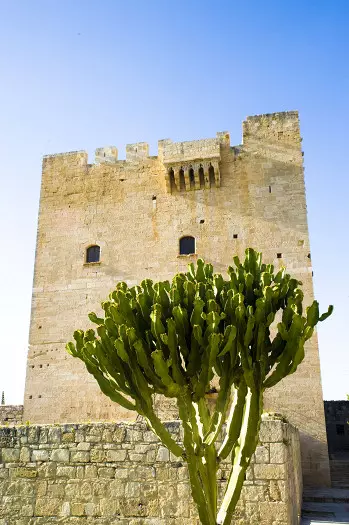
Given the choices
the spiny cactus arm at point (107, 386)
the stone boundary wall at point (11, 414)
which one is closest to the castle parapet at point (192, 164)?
the stone boundary wall at point (11, 414)

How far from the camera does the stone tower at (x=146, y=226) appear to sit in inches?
562

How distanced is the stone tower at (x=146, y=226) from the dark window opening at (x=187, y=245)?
6 cm

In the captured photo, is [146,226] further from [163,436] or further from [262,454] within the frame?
[163,436]

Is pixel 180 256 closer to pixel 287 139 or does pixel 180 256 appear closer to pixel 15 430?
pixel 287 139

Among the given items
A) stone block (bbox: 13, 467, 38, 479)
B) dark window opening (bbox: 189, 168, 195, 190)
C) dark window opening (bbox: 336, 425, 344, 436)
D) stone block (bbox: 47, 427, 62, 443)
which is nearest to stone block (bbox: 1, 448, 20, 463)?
stone block (bbox: 13, 467, 38, 479)

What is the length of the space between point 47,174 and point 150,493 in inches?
493

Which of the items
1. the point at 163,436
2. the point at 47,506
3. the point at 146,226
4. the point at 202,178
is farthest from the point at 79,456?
the point at 202,178

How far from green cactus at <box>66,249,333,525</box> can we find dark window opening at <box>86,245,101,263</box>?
31.9 ft

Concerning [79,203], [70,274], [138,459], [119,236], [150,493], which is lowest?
[150,493]

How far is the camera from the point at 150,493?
23.2ft

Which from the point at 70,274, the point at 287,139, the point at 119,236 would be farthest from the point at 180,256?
the point at 287,139

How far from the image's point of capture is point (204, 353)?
5480 millimetres

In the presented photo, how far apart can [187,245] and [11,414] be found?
765 centimetres

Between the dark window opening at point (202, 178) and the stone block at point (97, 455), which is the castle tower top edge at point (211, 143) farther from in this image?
the stone block at point (97, 455)
